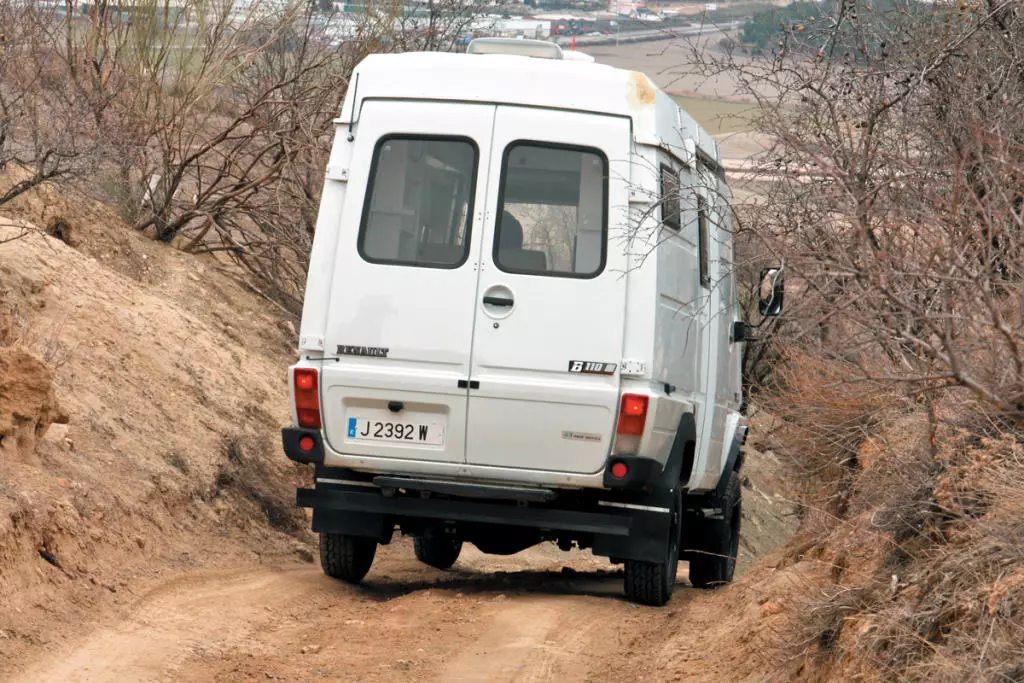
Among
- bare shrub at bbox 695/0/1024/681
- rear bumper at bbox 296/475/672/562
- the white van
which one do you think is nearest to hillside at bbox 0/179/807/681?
rear bumper at bbox 296/475/672/562

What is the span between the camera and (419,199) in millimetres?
8180

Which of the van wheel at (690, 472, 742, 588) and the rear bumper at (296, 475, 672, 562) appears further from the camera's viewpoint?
the van wheel at (690, 472, 742, 588)

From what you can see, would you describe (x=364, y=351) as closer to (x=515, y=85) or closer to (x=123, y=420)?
(x=515, y=85)

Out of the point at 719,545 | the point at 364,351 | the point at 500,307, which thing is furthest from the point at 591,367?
the point at 719,545

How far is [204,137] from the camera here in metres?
19.5

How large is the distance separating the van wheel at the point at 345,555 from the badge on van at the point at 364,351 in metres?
1.50

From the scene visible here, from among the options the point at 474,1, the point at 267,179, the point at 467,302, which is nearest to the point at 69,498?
the point at 467,302

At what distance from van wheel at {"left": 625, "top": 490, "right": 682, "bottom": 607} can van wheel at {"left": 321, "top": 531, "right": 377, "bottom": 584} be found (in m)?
1.71

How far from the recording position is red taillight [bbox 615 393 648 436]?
782 cm

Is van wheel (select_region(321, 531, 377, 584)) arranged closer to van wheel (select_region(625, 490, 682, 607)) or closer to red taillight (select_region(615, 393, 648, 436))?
van wheel (select_region(625, 490, 682, 607))

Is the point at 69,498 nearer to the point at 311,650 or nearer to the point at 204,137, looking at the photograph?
the point at 311,650

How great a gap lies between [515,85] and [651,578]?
10.4ft

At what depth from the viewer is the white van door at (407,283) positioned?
7.95 meters

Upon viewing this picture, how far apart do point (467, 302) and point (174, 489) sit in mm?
3360
